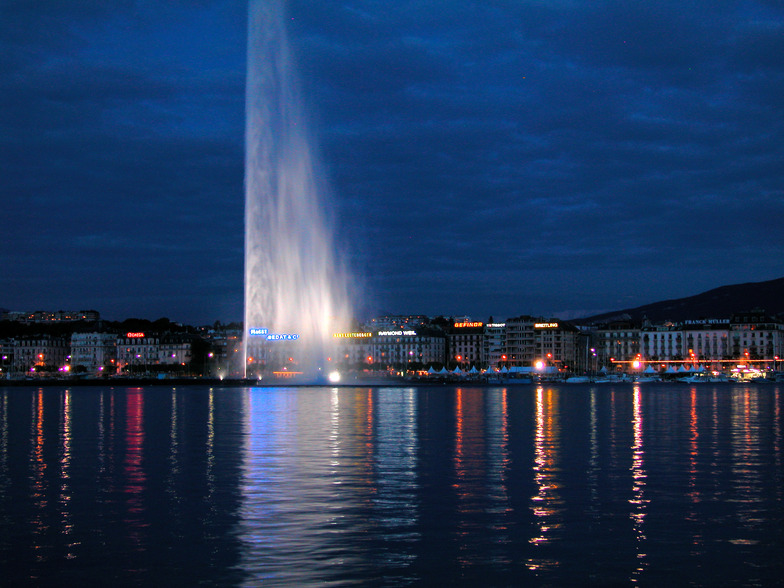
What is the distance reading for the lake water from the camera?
1550cm

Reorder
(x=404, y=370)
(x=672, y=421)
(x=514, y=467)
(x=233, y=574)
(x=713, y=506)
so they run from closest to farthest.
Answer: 1. (x=233, y=574)
2. (x=713, y=506)
3. (x=514, y=467)
4. (x=672, y=421)
5. (x=404, y=370)

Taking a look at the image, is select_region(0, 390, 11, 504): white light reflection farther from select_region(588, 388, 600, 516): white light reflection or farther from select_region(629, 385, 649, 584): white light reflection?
select_region(629, 385, 649, 584): white light reflection

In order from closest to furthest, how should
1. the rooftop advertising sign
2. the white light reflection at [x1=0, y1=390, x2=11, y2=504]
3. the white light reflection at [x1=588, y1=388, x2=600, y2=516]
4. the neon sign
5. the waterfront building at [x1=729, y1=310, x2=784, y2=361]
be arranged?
the white light reflection at [x1=588, y1=388, x2=600, y2=516], the white light reflection at [x1=0, y1=390, x2=11, y2=504], the rooftop advertising sign, the neon sign, the waterfront building at [x1=729, y1=310, x2=784, y2=361]

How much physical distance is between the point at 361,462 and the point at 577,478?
7028mm

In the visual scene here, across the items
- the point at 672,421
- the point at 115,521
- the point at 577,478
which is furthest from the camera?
the point at 672,421

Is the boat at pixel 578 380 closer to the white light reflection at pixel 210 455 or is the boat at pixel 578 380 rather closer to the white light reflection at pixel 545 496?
the white light reflection at pixel 210 455

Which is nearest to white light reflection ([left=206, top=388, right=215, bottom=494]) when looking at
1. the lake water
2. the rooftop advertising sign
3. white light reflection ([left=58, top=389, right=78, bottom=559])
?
the lake water

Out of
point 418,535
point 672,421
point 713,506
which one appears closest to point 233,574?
point 418,535

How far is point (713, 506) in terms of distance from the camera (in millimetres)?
21500

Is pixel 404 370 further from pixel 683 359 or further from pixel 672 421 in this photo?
pixel 672 421

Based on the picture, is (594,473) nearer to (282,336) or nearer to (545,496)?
(545,496)

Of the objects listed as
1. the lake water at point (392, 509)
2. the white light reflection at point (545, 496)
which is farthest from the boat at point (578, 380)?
the white light reflection at point (545, 496)

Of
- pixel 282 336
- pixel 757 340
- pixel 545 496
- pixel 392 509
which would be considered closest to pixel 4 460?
pixel 392 509

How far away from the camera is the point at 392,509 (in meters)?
21.1
